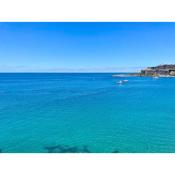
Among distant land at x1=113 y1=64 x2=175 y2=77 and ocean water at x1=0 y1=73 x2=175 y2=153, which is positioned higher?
distant land at x1=113 y1=64 x2=175 y2=77

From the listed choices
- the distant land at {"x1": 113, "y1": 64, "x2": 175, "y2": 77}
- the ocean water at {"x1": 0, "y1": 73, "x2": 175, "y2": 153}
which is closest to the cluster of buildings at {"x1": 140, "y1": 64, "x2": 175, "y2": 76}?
the distant land at {"x1": 113, "y1": 64, "x2": 175, "y2": 77}

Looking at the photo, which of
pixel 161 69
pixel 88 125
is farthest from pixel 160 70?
pixel 88 125

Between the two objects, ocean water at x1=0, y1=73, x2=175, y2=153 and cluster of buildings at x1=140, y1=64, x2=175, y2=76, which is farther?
cluster of buildings at x1=140, y1=64, x2=175, y2=76

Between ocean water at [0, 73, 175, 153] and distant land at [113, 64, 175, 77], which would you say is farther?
distant land at [113, 64, 175, 77]

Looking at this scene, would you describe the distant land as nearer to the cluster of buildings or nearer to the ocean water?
the cluster of buildings

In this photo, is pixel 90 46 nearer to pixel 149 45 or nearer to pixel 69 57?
pixel 69 57

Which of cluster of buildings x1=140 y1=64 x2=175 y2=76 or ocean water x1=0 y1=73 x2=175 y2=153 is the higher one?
cluster of buildings x1=140 y1=64 x2=175 y2=76

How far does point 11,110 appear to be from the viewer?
8266mm

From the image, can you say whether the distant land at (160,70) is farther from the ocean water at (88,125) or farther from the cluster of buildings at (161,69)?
the ocean water at (88,125)
